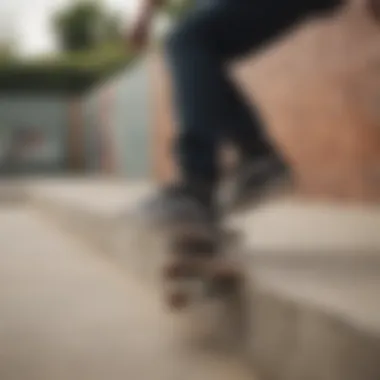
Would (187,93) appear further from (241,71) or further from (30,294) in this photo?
(30,294)

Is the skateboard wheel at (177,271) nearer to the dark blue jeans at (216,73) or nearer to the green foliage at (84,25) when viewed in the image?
the dark blue jeans at (216,73)

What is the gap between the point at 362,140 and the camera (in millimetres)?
525

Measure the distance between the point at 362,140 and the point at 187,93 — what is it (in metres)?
0.13

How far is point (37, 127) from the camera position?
1.81 feet

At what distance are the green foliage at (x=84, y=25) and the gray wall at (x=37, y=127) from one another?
5 centimetres

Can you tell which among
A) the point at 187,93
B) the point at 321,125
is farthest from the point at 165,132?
the point at 321,125

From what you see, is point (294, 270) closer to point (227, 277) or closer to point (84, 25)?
point (227, 277)

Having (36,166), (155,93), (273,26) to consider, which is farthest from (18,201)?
(273,26)

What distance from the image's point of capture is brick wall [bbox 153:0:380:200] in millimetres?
478

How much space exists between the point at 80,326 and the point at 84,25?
0.67ft

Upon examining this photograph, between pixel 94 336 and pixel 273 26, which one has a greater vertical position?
pixel 273 26

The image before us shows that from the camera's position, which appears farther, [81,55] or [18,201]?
[18,201]

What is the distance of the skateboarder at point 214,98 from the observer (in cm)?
46

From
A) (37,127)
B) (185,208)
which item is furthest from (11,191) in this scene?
(185,208)
